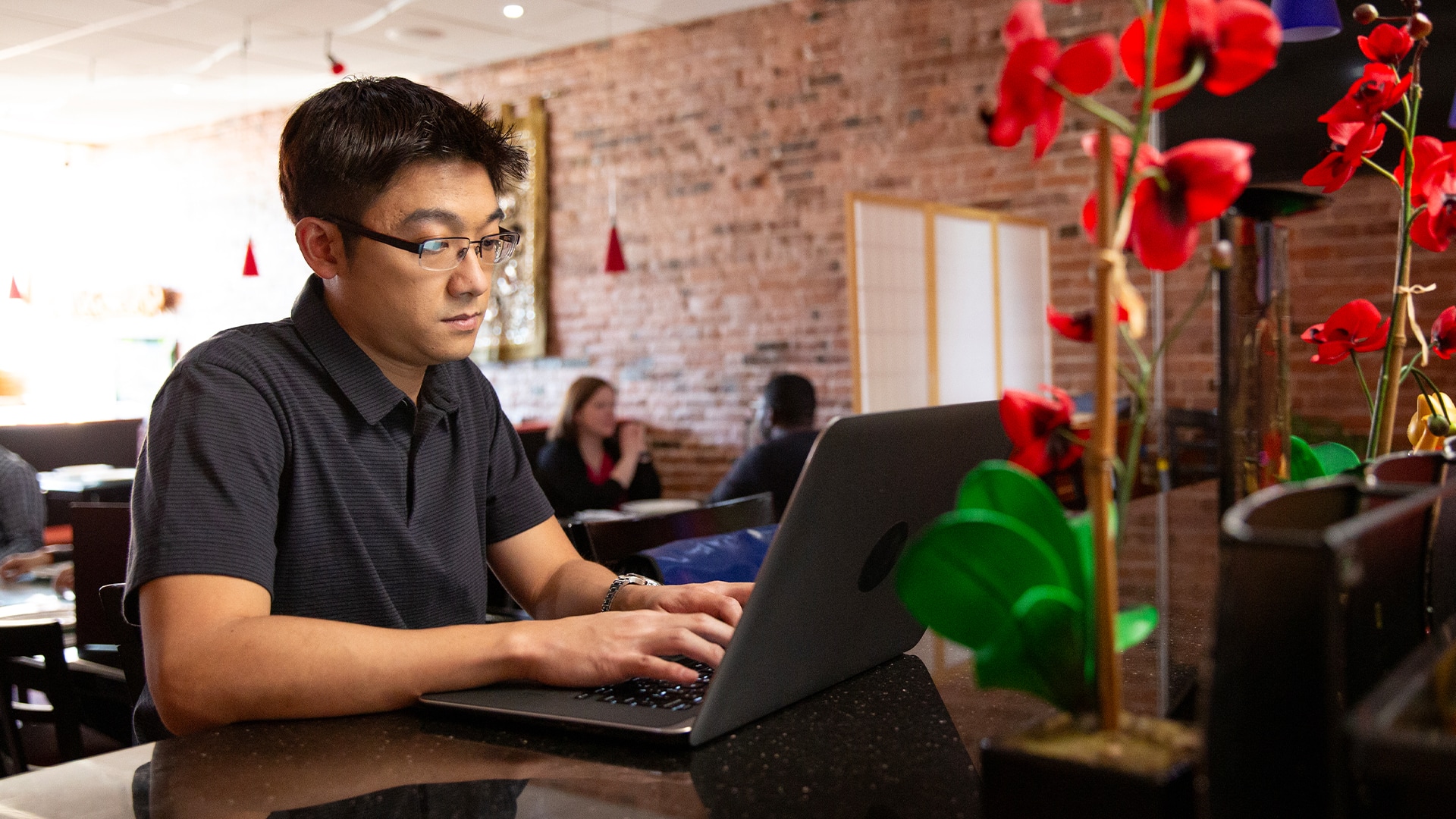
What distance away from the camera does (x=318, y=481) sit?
1.27 m

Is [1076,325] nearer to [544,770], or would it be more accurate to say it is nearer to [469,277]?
[544,770]

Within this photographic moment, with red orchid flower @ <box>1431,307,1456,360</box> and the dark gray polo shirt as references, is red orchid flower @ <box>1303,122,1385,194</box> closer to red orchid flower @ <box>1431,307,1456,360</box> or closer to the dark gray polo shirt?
red orchid flower @ <box>1431,307,1456,360</box>

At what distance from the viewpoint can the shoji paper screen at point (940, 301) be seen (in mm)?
4480

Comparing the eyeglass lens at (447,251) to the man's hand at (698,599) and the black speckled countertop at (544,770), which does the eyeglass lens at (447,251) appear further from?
the black speckled countertop at (544,770)

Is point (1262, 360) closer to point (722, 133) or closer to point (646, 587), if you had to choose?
point (646, 587)

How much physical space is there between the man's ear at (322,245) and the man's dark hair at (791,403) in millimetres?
2913

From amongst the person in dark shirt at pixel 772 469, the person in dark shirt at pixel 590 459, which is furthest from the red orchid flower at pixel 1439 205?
the person in dark shirt at pixel 590 459

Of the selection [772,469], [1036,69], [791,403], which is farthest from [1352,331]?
[791,403]

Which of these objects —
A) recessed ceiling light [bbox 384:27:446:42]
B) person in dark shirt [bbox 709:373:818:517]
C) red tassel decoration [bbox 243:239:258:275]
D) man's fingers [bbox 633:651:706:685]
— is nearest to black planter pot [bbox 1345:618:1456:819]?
man's fingers [bbox 633:651:706:685]

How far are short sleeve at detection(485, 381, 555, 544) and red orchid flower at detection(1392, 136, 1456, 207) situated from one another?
3.46 ft

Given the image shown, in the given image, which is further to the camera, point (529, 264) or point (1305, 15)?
point (529, 264)

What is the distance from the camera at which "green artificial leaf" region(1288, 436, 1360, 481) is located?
0.87 meters

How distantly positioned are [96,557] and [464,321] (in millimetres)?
1445

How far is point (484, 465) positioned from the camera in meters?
1.52
